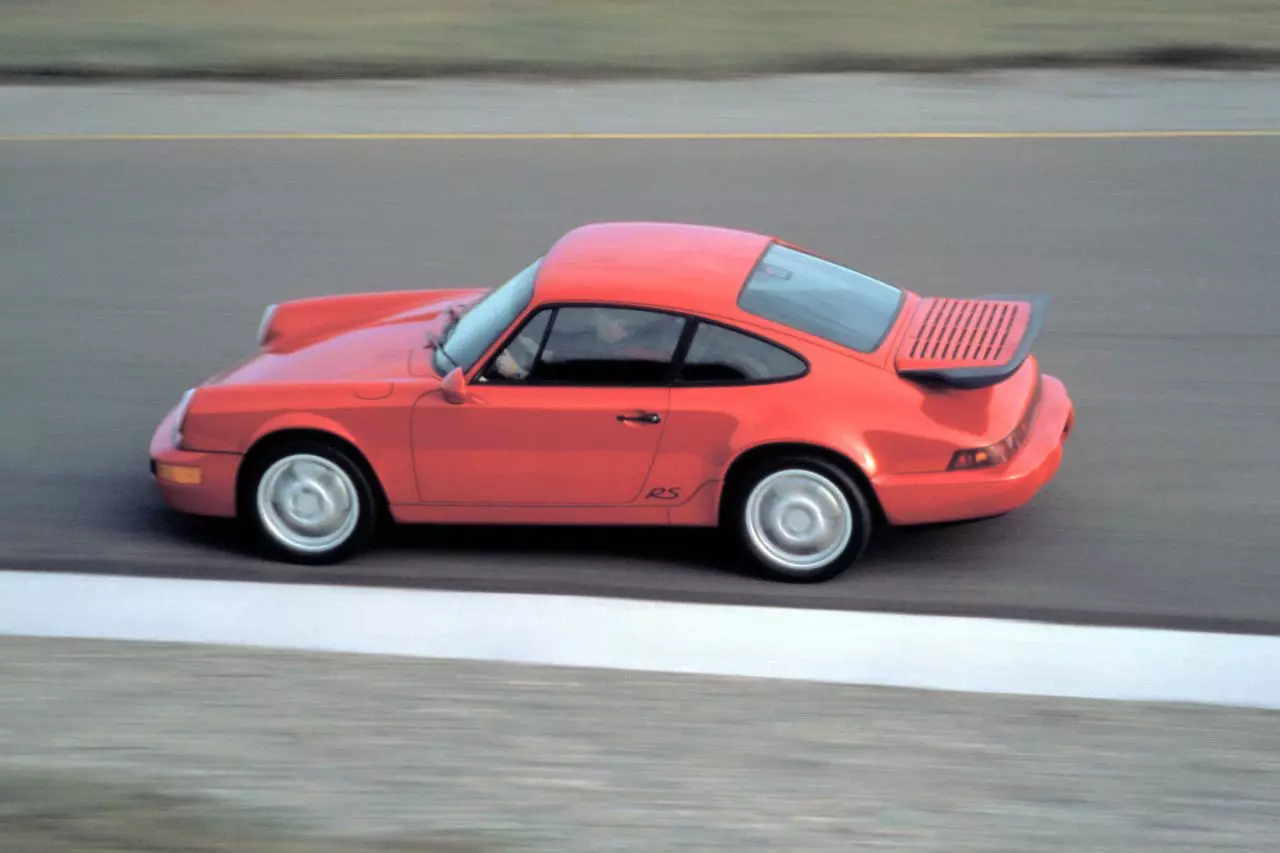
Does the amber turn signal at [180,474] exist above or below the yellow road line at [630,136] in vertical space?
below

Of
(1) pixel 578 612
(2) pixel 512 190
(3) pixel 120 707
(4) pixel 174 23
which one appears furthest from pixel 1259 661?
(4) pixel 174 23

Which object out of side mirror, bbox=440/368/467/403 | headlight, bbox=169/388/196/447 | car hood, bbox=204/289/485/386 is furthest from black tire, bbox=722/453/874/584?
headlight, bbox=169/388/196/447

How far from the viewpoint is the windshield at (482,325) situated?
22.8 feet

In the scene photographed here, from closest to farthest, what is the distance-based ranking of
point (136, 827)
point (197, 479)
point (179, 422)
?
1. point (136, 827)
2. point (197, 479)
3. point (179, 422)

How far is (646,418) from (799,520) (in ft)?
2.48

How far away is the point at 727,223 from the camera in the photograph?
40.4 feet

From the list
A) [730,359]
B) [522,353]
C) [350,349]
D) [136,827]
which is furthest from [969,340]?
[136,827]

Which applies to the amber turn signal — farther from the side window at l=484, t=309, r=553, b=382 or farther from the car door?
the side window at l=484, t=309, r=553, b=382

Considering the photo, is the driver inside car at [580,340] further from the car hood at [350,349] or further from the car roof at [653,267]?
the car hood at [350,349]

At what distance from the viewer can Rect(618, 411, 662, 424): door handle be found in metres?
6.70

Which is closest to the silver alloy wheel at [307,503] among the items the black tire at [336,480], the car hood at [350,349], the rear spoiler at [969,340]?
the black tire at [336,480]

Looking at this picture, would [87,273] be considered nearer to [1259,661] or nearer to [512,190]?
[512,190]

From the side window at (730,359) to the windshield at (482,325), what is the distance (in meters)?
0.75

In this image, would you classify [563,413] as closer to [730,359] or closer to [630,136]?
[730,359]
